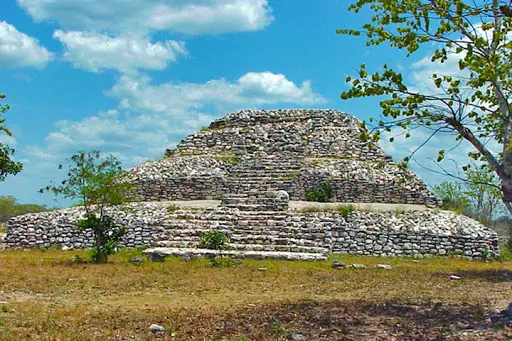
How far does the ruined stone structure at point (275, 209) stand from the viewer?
19.0m

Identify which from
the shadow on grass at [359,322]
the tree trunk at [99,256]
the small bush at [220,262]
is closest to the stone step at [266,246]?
the small bush at [220,262]

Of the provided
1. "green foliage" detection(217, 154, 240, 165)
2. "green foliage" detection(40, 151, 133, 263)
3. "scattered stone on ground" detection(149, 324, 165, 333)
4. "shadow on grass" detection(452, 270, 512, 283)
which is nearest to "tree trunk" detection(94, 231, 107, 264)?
"green foliage" detection(40, 151, 133, 263)

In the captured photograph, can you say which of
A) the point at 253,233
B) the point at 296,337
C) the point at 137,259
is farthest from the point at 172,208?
the point at 296,337

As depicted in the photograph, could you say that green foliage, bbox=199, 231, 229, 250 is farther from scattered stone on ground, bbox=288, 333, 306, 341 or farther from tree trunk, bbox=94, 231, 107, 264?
scattered stone on ground, bbox=288, 333, 306, 341

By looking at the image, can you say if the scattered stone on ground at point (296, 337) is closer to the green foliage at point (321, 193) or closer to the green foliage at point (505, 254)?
the green foliage at point (505, 254)

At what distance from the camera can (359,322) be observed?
790 cm

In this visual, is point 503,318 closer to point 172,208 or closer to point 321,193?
point 172,208

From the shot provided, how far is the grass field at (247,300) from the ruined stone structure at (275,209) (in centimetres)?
227

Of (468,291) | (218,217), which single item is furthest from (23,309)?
(218,217)

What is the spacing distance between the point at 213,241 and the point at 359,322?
10.2 meters

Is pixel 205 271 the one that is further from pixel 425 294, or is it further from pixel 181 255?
pixel 425 294

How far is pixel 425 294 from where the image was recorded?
35.9 ft

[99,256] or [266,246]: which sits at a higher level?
[266,246]

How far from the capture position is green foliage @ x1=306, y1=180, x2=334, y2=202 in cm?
2462
